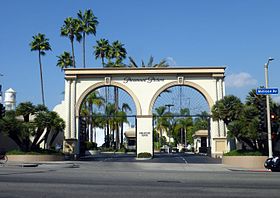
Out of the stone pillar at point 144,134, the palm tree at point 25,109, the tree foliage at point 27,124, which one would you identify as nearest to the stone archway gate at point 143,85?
the stone pillar at point 144,134

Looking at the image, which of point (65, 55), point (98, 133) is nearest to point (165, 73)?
point (65, 55)

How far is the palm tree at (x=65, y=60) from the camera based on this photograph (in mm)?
61125

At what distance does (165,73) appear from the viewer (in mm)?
41250

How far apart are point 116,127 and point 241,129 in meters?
43.2

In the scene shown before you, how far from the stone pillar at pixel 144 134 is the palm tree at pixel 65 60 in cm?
2426

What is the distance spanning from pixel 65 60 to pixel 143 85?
23.9 m

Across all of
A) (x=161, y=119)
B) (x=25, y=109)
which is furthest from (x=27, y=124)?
(x=161, y=119)

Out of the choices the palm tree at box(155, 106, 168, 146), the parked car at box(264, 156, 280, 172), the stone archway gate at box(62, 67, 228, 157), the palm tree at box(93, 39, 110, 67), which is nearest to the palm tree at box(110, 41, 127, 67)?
the palm tree at box(93, 39, 110, 67)

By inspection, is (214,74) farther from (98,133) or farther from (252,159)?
(98,133)

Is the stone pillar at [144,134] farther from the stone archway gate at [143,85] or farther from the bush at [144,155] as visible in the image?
the bush at [144,155]

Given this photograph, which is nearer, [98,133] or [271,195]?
[271,195]

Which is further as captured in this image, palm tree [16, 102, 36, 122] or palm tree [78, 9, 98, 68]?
palm tree [78, 9, 98, 68]

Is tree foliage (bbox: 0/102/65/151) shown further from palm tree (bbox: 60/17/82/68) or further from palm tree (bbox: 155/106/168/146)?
palm tree (bbox: 155/106/168/146)

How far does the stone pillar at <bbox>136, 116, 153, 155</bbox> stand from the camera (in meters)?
41.0
